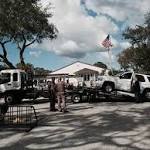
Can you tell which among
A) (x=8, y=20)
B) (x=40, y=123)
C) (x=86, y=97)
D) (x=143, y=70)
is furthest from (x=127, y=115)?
(x=143, y=70)

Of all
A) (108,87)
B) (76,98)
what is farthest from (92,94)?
(108,87)

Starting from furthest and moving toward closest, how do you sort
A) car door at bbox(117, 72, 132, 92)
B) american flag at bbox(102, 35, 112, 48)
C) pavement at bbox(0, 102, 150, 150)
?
american flag at bbox(102, 35, 112, 48) → car door at bbox(117, 72, 132, 92) → pavement at bbox(0, 102, 150, 150)

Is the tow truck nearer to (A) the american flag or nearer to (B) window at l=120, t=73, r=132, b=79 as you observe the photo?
(B) window at l=120, t=73, r=132, b=79

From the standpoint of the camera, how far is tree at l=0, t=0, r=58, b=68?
36594 millimetres

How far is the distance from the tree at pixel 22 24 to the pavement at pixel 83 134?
18986 mm

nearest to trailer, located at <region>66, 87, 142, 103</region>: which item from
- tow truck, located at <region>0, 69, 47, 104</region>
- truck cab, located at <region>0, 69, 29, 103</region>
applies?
tow truck, located at <region>0, 69, 47, 104</region>

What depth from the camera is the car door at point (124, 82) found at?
3003 centimetres

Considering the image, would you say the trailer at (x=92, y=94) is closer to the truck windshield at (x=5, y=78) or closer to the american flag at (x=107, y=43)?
the truck windshield at (x=5, y=78)

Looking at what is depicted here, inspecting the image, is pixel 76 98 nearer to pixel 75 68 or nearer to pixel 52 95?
pixel 52 95

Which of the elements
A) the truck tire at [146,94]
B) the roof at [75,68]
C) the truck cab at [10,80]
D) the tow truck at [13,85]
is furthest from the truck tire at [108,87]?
the roof at [75,68]

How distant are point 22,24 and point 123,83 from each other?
12195 millimetres

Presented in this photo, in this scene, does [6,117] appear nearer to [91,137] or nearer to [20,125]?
[20,125]

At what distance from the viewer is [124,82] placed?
3025 cm

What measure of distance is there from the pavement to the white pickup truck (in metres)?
10.4
